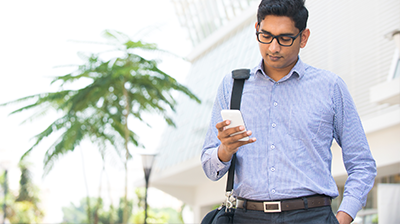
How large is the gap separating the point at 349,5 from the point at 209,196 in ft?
38.0

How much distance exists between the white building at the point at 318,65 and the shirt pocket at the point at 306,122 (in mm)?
3242

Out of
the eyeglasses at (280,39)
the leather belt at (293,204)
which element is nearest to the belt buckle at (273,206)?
the leather belt at (293,204)

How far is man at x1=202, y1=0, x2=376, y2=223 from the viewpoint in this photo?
1.87 metres

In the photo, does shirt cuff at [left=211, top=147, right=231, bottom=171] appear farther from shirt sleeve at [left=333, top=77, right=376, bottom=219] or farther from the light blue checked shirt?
shirt sleeve at [left=333, top=77, right=376, bottom=219]

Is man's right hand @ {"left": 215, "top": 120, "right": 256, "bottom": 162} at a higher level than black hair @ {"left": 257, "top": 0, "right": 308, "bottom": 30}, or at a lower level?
lower

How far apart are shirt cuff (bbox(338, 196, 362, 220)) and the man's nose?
2.26ft

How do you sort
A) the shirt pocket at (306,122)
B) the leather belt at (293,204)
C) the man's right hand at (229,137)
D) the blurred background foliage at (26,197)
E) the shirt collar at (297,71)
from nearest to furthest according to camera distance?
the man's right hand at (229,137), the leather belt at (293,204), the shirt pocket at (306,122), the shirt collar at (297,71), the blurred background foliage at (26,197)

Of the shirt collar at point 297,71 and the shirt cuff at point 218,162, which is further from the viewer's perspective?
the shirt collar at point 297,71

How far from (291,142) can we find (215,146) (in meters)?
0.36

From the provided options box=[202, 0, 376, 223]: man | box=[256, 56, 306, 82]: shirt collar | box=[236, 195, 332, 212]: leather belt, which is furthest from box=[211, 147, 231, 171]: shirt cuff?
box=[256, 56, 306, 82]: shirt collar

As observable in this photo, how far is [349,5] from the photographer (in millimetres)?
11930

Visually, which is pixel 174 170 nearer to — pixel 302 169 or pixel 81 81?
pixel 81 81

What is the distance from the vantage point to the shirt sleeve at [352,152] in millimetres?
1926

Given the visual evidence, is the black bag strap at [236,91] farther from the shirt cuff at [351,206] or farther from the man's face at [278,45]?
the shirt cuff at [351,206]
